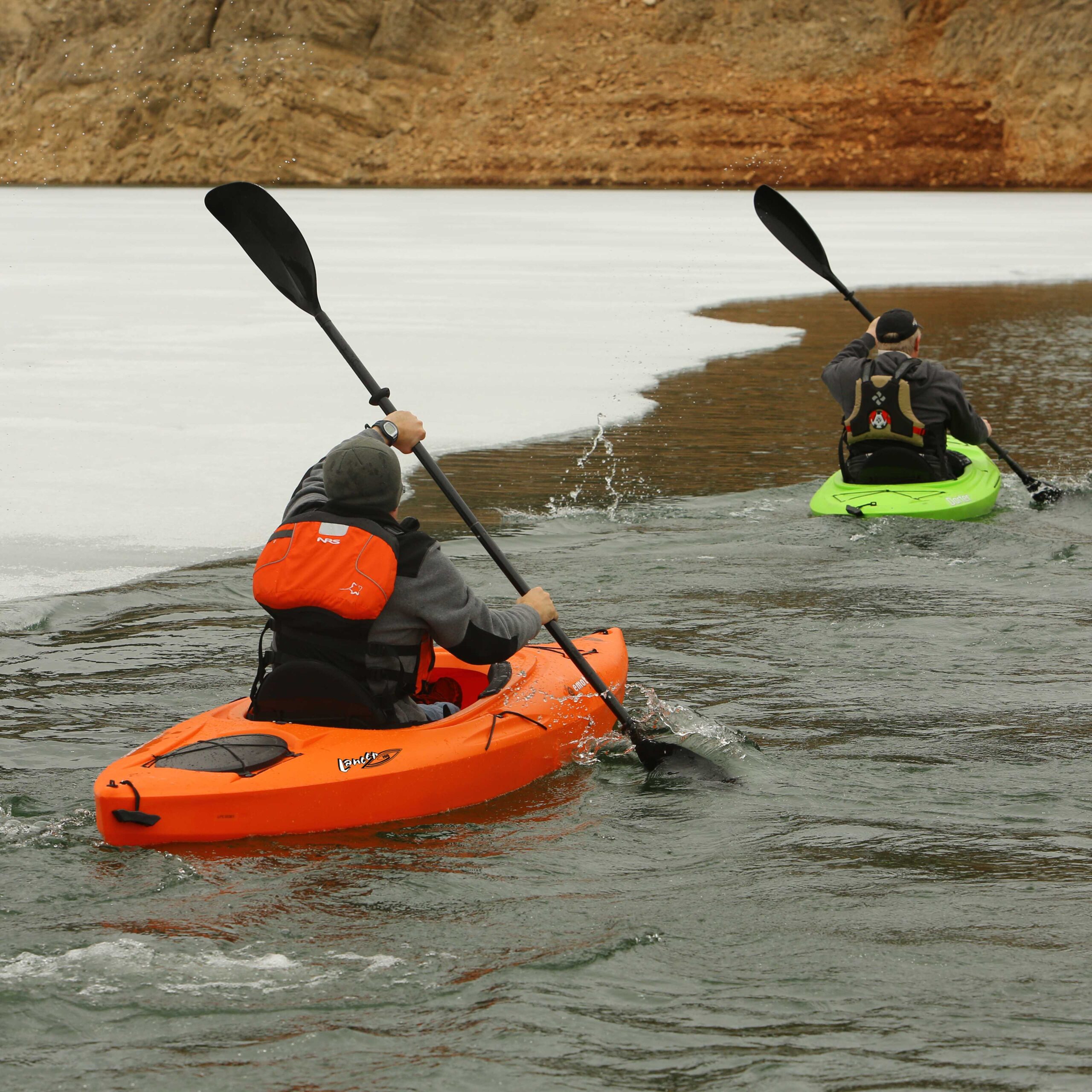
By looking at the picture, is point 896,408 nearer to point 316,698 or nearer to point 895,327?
point 895,327

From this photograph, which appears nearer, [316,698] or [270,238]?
[316,698]

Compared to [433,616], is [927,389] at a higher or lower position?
higher

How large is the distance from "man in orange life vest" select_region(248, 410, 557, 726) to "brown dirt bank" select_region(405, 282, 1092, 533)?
337 centimetres

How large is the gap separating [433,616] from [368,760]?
1.29 ft

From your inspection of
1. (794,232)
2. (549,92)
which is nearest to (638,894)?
(794,232)

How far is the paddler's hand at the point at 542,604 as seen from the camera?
4348 millimetres

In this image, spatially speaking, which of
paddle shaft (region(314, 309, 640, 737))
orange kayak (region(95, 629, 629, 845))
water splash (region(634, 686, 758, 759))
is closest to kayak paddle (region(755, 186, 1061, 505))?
water splash (region(634, 686, 758, 759))

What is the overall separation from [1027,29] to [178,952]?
1992 inches

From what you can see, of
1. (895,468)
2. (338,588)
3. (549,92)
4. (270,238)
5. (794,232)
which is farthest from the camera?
(549,92)

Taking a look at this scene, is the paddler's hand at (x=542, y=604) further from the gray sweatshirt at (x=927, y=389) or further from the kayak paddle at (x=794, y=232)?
the kayak paddle at (x=794, y=232)

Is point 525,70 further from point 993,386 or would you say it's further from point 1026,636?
point 1026,636

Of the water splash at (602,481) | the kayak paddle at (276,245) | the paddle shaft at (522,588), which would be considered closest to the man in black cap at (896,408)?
the water splash at (602,481)

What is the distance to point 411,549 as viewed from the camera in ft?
12.8

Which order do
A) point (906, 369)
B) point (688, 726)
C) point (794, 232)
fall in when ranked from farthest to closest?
point (794, 232)
point (906, 369)
point (688, 726)
